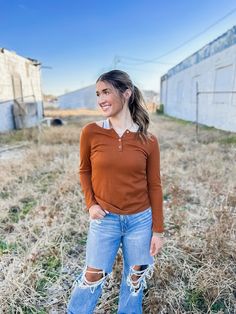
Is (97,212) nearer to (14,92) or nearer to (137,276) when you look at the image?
(137,276)

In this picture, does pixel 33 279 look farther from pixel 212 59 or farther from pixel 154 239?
pixel 212 59

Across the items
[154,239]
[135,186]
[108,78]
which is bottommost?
[154,239]

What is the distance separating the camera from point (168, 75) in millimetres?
22641

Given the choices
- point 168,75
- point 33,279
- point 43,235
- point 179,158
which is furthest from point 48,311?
point 168,75

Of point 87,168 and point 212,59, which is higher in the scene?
point 212,59

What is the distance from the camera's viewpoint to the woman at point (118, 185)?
1281 mm

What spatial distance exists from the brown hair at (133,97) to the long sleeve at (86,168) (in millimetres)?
284

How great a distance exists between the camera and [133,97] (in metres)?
1.37

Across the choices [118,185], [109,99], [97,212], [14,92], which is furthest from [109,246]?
[14,92]

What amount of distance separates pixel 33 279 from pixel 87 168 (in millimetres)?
1177

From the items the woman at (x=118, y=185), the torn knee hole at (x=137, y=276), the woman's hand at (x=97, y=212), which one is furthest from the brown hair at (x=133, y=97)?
the torn knee hole at (x=137, y=276)

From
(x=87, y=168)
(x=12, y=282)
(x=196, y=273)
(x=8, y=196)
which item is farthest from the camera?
(x=8, y=196)

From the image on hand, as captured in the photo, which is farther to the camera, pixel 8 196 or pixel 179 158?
pixel 179 158

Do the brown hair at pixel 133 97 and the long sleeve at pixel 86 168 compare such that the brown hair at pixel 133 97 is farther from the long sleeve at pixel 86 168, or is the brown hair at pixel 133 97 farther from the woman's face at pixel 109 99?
the long sleeve at pixel 86 168
